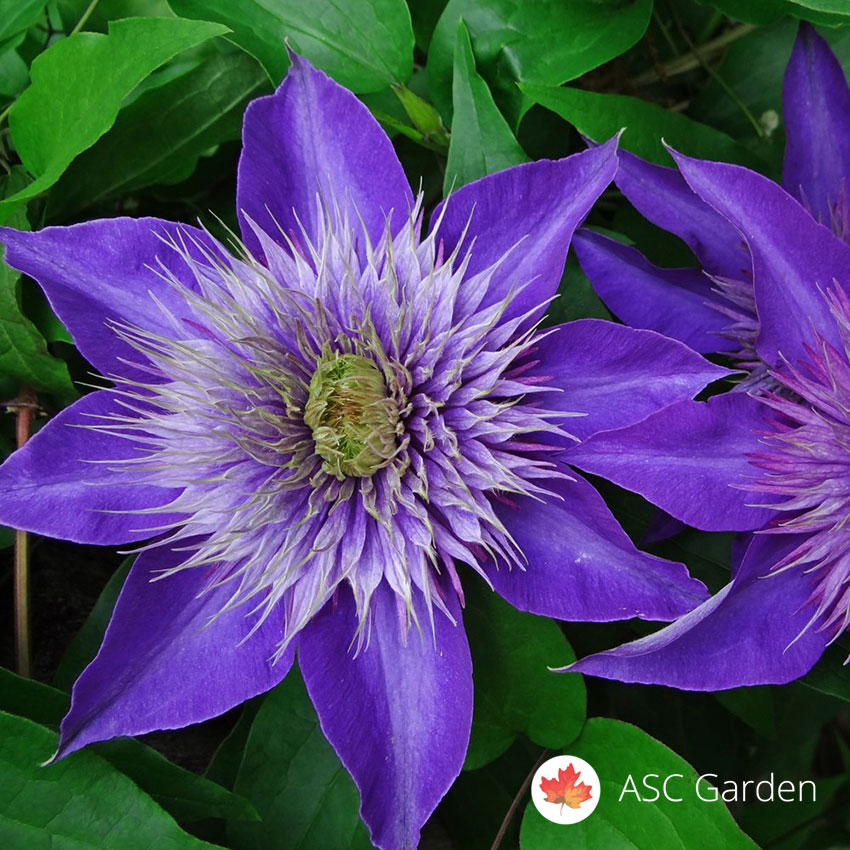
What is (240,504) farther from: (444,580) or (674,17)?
(674,17)

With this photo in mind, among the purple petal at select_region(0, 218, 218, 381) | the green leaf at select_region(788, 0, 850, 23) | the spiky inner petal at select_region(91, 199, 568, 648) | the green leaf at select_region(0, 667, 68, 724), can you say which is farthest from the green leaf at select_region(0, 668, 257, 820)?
the green leaf at select_region(788, 0, 850, 23)

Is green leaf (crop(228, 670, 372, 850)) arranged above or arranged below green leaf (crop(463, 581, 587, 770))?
below

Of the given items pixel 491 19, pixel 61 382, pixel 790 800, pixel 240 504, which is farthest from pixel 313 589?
pixel 790 800

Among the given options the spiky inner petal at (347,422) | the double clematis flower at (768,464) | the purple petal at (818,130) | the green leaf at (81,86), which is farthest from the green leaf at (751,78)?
the green leaf at (81,86)

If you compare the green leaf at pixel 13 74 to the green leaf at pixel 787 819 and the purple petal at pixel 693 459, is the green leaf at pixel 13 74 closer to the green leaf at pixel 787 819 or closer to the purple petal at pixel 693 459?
the purple petal at pixel 693 459

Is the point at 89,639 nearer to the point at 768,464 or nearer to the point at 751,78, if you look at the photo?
the point at 768,464

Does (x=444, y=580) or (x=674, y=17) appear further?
(x=674, y=17)

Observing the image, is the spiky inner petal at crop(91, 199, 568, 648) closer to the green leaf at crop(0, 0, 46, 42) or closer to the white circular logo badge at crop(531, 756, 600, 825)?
the white circular logo badge at crop(531, 756, 600, 825)
